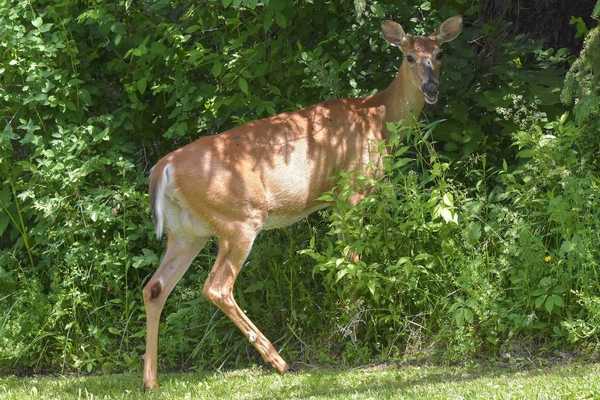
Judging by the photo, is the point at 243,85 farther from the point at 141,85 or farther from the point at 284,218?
the point at 284,218

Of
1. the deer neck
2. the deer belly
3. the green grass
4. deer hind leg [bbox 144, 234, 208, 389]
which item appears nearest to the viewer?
the green grass

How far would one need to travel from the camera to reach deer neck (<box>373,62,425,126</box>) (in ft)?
27.5

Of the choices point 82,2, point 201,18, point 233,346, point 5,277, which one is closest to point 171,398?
point 233,346

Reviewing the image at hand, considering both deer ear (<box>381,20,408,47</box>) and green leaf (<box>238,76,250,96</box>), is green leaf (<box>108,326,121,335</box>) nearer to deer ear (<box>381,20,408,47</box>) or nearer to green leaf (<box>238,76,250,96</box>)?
green leaf (<box>238,76,250,96</box>)

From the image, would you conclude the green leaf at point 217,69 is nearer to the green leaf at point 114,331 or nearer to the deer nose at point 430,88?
the deer nose at point 430,88

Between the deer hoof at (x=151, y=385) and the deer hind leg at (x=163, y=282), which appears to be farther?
the deer hind leg at (x=163, y=282)

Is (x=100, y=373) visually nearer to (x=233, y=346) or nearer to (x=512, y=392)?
(x=233, y=346)

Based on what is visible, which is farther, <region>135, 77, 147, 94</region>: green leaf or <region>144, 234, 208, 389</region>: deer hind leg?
<region>135, 77, 147, 94</region>: green leaf

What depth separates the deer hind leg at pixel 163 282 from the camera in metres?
7.29

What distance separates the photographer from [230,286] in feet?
24.4

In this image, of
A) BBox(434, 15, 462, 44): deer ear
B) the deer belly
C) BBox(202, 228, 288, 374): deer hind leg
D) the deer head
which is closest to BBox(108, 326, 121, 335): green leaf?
BBox(202, 228, 288, 374): deer hind leg

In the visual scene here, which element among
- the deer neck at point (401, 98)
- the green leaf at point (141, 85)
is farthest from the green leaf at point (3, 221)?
the deer neck at point (401, 98)

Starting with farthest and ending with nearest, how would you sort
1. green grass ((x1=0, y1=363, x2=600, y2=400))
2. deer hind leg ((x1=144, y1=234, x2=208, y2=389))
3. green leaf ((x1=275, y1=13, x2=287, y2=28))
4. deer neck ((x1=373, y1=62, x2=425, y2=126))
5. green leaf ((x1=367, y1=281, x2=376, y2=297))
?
deer neck ((x1=373, y1=62, x2=425, y2=126)) < green leaf ((x1=275, y1=13, x2=287, y2=28)) < deer hind leg ((x1=144, y1=234, x2=208, y2=389)) < green leaf ((x1=367, y1=281, x2=376, y2=297)) < green grass ((x1=0, y1=363, x2=600, y2=400))

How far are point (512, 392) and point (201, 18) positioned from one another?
430 cm
